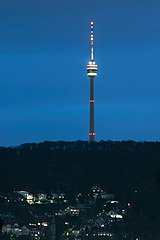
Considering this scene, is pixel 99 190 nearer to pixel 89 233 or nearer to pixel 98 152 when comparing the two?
pixel 98 152

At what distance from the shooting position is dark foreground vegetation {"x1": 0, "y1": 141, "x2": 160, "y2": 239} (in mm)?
102688

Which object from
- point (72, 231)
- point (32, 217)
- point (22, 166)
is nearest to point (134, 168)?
point (22, 166)

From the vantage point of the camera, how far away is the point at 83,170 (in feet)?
376

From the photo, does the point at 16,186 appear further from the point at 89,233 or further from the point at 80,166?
the point at 89,233

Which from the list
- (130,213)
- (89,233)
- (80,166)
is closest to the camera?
(89,233)

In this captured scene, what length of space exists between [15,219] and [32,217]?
356 cm

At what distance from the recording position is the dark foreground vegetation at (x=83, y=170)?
4043 inches

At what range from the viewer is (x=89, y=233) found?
86188mm

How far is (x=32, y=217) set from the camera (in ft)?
309

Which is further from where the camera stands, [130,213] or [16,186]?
[16,186]

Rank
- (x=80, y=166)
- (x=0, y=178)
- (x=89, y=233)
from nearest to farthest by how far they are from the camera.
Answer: (x=89, y=233) → (x=0, y=178) → (x=80, y=166)

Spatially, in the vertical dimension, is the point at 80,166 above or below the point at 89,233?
above

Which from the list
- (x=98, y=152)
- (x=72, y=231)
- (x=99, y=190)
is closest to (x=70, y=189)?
(x=99, y=190)

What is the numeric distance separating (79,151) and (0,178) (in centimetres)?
1665
